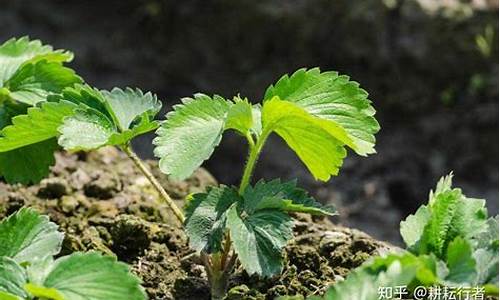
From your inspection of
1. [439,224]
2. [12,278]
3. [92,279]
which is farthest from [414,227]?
[12,278]

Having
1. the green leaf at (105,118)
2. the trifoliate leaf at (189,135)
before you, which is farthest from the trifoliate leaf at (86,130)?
the trifoliate leaf at (189,135)

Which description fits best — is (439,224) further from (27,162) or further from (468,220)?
(27,162)

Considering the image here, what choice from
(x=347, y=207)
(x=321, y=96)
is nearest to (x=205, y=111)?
(x=321, y=96)

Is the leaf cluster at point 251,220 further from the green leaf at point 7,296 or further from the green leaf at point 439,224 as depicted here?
the green leaf at point 7,296

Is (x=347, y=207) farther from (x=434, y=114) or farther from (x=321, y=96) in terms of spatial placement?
(x=321, y=96)

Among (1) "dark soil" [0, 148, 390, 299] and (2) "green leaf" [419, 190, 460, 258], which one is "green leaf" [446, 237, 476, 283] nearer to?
(2) "green leaf" [419, 190, 460, 258]

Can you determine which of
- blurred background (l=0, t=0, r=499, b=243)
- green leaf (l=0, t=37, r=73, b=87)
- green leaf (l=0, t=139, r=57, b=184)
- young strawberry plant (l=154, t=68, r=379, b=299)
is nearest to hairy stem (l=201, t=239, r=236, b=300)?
young strawberry plant (l=154, t=68, r=379, b=299)
